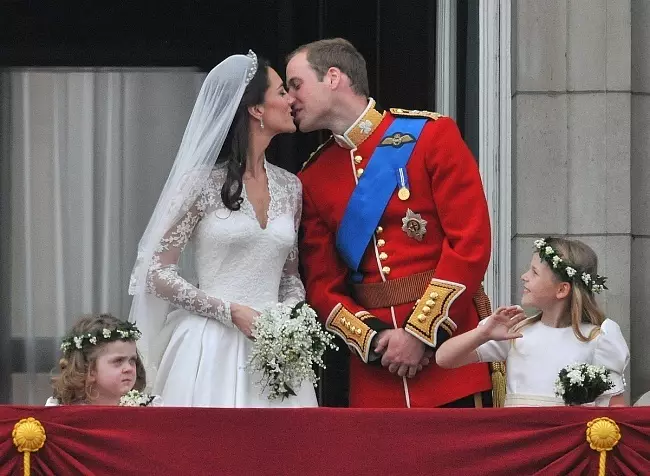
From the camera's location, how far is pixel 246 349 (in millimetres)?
5867

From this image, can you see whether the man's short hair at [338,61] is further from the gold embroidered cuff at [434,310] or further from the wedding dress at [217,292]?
the gold embroidered cuff at [434,310]

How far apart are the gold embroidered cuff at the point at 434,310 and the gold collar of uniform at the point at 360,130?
0.66m

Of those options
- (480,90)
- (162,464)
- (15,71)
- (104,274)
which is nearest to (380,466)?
(162,464)

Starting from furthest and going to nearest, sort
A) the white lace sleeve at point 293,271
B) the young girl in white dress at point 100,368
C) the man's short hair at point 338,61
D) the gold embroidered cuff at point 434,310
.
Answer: the man's short hair at point 338,61, the white lace sleeve at point 293,271, the gold embroidered cuff at point 434,310, the young girl in white dress at point 100,368

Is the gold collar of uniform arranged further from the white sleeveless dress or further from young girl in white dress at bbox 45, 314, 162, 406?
young girl in white dress at bbox 45, 314, 162, 406

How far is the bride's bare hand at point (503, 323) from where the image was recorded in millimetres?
5410

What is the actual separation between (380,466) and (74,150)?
132 inches

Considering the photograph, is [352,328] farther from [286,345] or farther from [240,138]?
[240,138]

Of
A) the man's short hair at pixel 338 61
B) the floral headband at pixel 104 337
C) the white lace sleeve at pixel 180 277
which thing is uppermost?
the man's short hair at pixel 338 61

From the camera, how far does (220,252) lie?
19.4 ft

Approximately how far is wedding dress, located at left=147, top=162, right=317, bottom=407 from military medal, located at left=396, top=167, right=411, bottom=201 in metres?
0.40

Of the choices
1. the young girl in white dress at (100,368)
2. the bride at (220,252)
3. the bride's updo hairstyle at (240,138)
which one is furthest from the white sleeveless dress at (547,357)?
the young girl in white dress at (100,368)

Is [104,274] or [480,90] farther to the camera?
[104,274]

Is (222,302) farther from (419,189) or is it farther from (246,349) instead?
(419,189)
